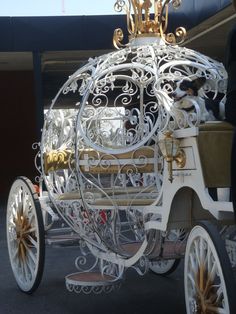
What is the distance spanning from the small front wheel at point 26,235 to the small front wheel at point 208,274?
1.93 meters

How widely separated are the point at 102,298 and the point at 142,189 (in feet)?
3.02

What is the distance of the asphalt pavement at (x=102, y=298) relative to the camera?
4773 mm

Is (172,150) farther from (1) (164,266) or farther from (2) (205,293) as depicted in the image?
(1) (164,266)

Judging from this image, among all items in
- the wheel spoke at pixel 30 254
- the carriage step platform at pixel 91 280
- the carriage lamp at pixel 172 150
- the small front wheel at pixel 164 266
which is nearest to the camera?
the carriage lamp at pixel 172 150

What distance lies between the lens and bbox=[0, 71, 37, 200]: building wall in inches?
677

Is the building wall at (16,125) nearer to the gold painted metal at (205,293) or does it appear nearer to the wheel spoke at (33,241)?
the wheel spoke at (33,241)

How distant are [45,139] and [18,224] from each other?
30.0 inches

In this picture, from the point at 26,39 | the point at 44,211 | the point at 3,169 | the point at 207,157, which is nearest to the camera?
the point at 207,157

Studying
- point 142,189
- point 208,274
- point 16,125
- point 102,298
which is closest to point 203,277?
point 208,274

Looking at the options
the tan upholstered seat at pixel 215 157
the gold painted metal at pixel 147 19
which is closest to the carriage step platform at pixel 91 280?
the tan upholstered seat at pixel 215 157

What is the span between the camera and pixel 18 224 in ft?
17.9

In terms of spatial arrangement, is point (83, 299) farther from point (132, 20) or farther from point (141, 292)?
point (132, 20)

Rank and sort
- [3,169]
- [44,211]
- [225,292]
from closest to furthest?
[225,292], [44,211], [3,169]

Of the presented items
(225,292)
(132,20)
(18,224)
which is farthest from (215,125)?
(18,224)
